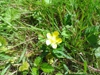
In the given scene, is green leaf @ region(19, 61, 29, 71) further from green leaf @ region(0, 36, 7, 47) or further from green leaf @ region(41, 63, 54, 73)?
green leaf @ region(0, 36, 7, 47)

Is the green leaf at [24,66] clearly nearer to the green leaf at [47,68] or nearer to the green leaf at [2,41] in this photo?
the green leaf at [47,68]

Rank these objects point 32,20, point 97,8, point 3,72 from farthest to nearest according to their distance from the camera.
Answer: point 32,20, point 97,8, point 3,72

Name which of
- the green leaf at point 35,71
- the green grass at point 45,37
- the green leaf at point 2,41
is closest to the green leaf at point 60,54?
the green grass at point 45,37

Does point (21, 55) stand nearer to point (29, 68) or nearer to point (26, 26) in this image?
point (29, 68)

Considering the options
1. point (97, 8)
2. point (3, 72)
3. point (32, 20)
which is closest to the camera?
point (3, 72)

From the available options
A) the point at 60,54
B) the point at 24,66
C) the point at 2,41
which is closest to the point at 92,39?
the point at 60,54

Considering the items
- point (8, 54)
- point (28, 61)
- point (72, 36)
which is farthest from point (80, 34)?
point (8, 54)
